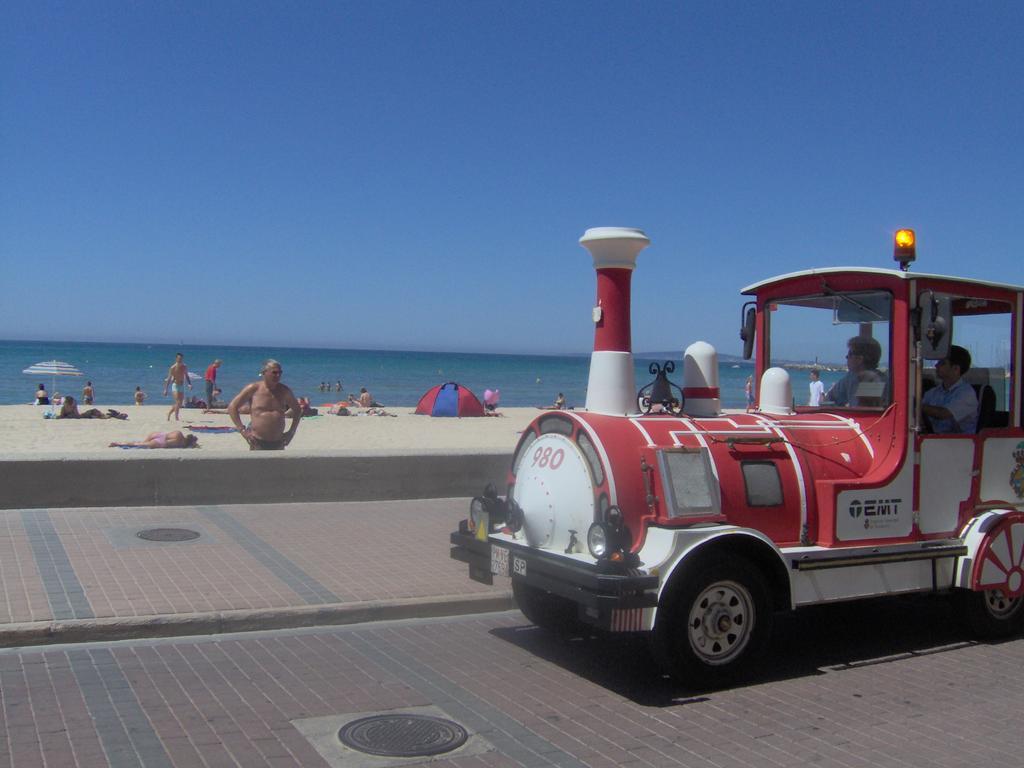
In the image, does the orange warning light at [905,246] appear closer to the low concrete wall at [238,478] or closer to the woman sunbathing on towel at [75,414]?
the low concrete wall at [238,478]

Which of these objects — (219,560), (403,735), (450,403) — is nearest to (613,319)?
(403,735)

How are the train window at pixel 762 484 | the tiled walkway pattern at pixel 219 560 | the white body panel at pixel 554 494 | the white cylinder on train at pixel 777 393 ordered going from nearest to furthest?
the white body panel at pixel 554 494 < the train window at pixel 762 484 < the tiled walkway pattern at pixel 219 560 < the white cylinder on train at pixel 777 393

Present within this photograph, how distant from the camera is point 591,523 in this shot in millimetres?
5703

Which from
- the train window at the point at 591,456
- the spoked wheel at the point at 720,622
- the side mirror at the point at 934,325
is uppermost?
the side mirror at the point at 934,325

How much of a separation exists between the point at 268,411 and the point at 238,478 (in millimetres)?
1140

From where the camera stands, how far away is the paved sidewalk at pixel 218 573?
21.6 feet

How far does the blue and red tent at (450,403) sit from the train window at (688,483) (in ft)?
86.8

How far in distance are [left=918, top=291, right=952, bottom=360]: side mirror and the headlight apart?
8.52 feet

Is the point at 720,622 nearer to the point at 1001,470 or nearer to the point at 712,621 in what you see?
Result: the point at 712,621

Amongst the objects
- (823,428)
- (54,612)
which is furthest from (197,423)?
(823,428)

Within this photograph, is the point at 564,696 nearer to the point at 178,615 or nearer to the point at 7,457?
the point at 178,615

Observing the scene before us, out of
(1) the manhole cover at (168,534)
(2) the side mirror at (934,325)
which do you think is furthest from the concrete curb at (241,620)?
(2) the side mirror at (934,325)

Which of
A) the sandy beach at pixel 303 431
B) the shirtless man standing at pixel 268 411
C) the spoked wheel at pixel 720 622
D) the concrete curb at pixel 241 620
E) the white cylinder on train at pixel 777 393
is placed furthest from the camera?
the sandy beach at pixel 303 431

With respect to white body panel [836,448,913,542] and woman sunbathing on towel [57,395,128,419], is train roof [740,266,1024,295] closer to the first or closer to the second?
white body panel [836,448,913,542]
